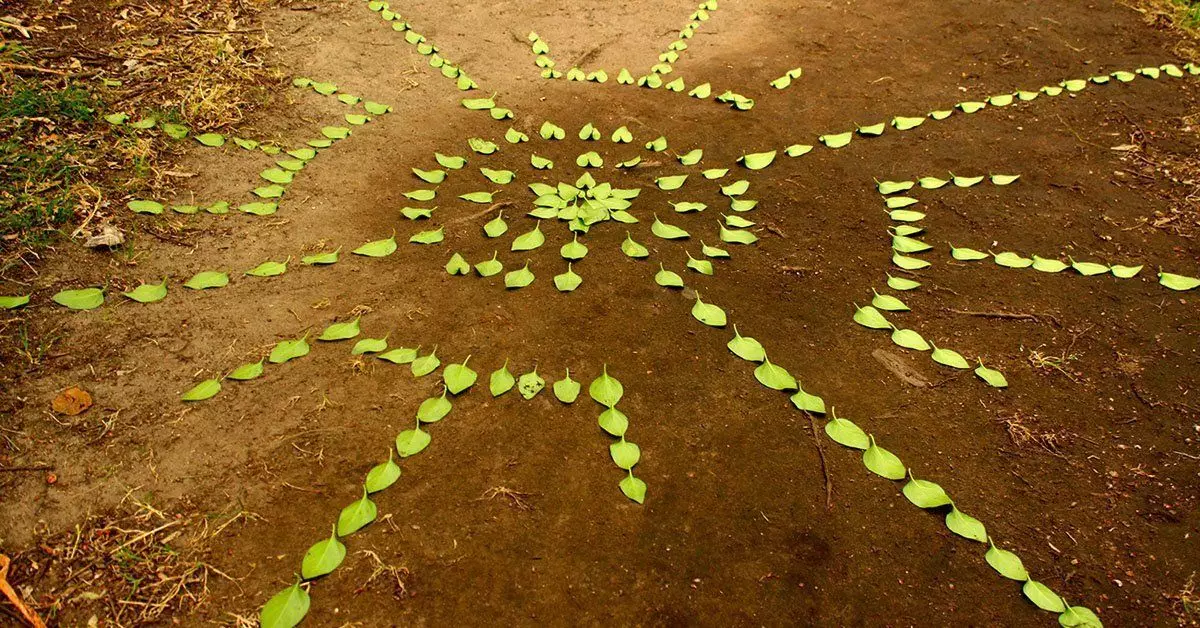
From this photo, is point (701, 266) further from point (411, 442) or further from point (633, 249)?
point (411, 442)

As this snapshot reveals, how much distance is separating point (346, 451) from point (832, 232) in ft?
6.99

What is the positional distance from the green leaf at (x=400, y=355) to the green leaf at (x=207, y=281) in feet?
2.59

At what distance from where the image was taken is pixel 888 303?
2.44m

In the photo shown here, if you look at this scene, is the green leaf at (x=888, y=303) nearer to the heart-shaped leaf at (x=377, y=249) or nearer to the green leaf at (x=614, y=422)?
the green leaf at (x=614, y=422)

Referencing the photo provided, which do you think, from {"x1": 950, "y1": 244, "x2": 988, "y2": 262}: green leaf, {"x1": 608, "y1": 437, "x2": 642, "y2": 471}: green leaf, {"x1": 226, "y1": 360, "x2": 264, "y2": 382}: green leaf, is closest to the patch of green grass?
{"x1": 226, "y1": 360, "x2": 264, "y2": 382}: green leaf

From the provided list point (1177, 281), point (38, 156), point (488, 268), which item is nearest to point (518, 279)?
point (488, 268)

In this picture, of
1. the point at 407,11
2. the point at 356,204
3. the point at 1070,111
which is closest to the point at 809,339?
the point at 356,204

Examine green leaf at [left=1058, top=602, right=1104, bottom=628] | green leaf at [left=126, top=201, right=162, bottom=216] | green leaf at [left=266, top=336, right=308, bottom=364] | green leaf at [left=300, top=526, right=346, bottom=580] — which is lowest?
green leaf at [left=1058, top=602, right=1104, bottom=628]

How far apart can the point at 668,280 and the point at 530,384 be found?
0.73 m

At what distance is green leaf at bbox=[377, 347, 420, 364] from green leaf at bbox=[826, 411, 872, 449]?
1403 mm

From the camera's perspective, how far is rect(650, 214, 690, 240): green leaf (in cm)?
273

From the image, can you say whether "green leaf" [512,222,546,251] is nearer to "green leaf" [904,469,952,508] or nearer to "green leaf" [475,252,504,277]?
"green leaf" [475,252,504,277]

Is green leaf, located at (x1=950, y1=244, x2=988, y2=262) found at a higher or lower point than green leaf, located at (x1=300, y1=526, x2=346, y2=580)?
higher

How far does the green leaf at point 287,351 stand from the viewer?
7.18 feet
